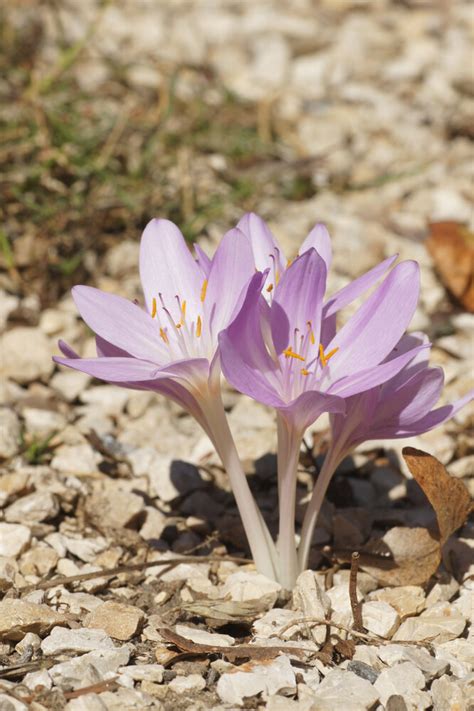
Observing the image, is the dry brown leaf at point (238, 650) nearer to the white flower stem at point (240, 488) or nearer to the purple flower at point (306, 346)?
the white flower stem at point (240, 488)

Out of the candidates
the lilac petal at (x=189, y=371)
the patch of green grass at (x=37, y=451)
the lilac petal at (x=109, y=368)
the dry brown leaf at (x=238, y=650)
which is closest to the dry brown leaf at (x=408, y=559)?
the dry brown leaf at (x=238, y=650)

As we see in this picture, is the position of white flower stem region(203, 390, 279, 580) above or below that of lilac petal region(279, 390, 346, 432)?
below

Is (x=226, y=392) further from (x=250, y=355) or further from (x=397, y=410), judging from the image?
(x=250, y=355)

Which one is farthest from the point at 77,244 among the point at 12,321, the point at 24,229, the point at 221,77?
the point at 221,77

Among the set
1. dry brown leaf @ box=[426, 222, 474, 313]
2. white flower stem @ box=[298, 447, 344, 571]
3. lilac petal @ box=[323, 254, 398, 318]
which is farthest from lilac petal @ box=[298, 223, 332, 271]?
dry brown leaf @ box=[426, 222, 474, 313]

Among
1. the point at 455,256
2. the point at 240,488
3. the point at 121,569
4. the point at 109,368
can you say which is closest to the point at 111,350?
the point at 109,368

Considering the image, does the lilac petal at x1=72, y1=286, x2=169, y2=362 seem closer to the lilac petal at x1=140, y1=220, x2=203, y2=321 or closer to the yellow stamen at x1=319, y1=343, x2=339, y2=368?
the lilac petal at x1=140, y1=220, x2=203, y2=321

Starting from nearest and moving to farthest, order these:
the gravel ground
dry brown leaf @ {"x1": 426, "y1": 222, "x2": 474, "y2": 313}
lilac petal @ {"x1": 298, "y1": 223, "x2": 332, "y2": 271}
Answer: the gravel ground < lilac petal @ {"x1": 298, "y1": 223, "x2": 332, "y2": 271} < dry brown leaf @ {"x1": 426, "y1": 222, "x2": 474, "y2": 313}

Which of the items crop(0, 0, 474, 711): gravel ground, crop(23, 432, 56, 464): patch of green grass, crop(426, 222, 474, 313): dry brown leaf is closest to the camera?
crop(0, 0, 474, 711): gravel ground
